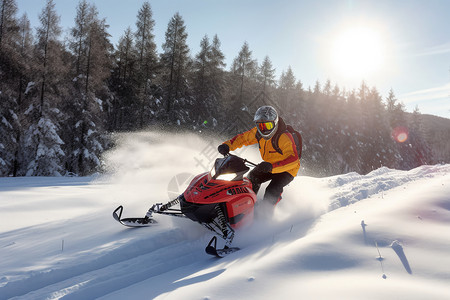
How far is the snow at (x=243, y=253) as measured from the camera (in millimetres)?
2529

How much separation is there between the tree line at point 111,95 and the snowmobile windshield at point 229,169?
17.9m

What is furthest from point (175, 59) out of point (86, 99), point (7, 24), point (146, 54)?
point (7, 24)

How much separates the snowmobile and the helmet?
109 centimetres

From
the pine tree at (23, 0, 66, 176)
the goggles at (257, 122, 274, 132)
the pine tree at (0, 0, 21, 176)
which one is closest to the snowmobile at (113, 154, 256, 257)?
the goggles at (257, 122, 274, 132)

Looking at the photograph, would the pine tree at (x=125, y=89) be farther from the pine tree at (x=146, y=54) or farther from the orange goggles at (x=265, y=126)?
the orange goggles at (x=265, y=126)

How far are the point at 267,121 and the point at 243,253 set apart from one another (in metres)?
2.59

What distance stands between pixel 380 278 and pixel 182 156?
7.29m

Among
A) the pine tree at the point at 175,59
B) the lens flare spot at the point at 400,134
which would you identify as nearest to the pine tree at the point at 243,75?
the pine tree at the point at 175,59

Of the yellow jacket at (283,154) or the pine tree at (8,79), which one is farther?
the pine tree at (8,79)

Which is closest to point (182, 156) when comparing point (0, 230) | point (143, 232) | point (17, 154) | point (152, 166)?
point (152, 166)

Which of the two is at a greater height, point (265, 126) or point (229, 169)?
point (265, 126)

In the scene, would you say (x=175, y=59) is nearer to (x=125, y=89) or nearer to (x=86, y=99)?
(x=125, y=89)

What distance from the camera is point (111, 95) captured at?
28000 millimetres

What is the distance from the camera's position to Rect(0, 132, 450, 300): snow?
8.30 ft
